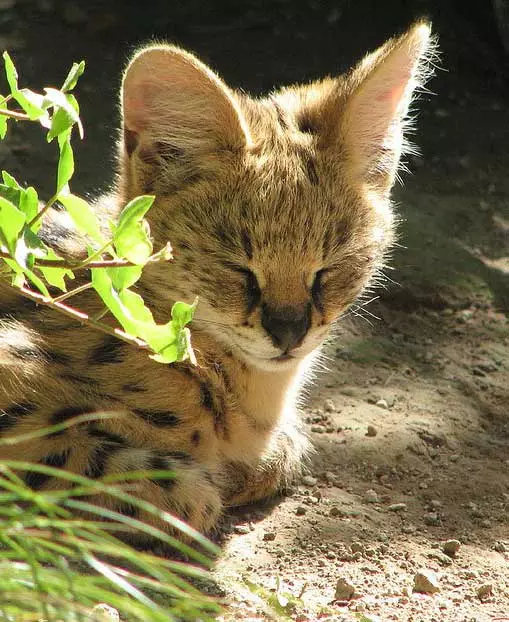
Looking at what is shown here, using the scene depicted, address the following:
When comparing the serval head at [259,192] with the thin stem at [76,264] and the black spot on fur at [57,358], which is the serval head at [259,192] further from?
the thin stem at [76,264]

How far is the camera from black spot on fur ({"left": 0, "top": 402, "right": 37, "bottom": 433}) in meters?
3.48

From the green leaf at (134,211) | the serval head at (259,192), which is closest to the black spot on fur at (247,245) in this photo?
the serval head at (259,192)

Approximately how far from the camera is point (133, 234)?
8.00ft

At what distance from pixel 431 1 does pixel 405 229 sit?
2.63 metres

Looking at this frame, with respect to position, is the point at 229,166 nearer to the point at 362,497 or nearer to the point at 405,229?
the point at 362,497

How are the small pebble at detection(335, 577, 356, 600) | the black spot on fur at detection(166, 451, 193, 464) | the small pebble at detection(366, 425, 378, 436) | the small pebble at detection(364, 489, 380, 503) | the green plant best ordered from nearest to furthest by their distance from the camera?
the green plant, the small pebble at detection(335, 577, 356, 600), the black spot on fur at detection(166, 451, 193, 464), the small pebble at detection(364, 489, 380, 503), the small pebble at detection(366, 425, 378, 436)

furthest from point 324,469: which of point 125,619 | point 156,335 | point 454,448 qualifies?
point 156,335

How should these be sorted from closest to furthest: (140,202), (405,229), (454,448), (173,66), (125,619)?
(140,202) → (125,619) → (173,66) → (454,448) → (405,229)

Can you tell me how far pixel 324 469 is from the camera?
429cm

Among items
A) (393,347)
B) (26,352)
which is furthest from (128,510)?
(393,347)

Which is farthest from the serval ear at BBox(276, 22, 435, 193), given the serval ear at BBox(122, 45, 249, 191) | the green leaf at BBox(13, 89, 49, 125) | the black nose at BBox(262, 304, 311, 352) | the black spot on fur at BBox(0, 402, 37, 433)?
the green leaf at BBox(13, 89, 49, 125)

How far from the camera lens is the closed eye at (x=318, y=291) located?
3705 millimetres

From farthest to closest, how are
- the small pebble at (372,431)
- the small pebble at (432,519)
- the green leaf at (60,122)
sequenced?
the small pebble at (372,431)
the small pebble at (432,519)
the green leaf at (60,122)

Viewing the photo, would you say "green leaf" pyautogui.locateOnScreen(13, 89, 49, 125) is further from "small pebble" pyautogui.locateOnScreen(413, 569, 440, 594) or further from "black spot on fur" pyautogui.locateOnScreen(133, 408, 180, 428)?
"small pebble" pyautogui.locateOnScreen(413, 569, 440, 594)
